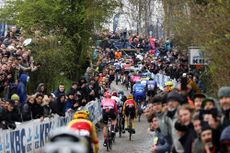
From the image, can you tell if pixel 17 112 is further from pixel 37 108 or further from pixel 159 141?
pixel 159 141

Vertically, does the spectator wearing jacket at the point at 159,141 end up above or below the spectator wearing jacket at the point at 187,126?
below

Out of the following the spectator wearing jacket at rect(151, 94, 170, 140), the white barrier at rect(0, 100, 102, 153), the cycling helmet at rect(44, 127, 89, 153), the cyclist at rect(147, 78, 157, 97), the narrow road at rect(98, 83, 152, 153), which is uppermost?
the cycling helmet at rect(44, 127, 89, 153)

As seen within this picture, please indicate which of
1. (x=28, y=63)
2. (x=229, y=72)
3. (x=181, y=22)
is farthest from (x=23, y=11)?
(x=229, y=72)

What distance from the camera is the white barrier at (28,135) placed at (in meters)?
17.2

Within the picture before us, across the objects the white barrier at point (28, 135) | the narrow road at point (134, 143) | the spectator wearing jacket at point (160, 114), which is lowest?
the narrow road at point (134, 143)

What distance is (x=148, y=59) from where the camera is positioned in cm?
5525

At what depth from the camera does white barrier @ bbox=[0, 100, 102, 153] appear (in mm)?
17188

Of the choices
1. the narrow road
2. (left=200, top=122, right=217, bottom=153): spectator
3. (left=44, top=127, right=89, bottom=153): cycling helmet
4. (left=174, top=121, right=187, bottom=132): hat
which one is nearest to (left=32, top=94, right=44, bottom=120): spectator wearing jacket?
the narrow road

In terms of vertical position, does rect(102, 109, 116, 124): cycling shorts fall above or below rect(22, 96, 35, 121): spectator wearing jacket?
below

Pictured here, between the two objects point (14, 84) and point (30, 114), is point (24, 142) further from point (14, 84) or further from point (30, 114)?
point (14, 84)

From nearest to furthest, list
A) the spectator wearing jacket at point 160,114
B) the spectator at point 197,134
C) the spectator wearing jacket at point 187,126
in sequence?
1. the spectator at point 197,134
2. the spectator wearing jacket at point 187,126
3. the spectator wearing jacket at point 160,114

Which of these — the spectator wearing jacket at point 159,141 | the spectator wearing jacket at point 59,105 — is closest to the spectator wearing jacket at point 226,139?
the spectator wearing jacket at point 159,141

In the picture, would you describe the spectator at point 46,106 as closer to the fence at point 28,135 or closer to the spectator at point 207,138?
the fence at point 28,135

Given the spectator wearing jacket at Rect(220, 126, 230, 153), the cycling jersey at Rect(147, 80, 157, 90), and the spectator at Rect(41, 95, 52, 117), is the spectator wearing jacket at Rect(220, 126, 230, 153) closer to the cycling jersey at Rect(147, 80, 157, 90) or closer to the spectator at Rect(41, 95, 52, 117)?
the spectator at Rect(41, 95, 52, 117)
